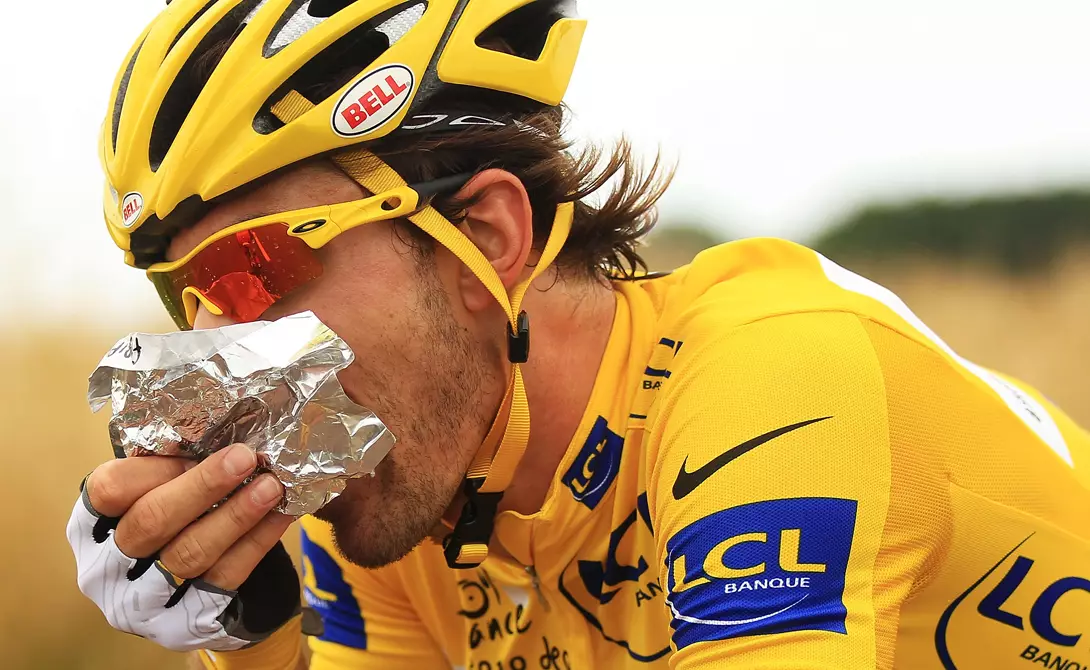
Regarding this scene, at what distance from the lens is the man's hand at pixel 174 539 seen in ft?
6.08

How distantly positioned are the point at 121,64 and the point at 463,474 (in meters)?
1.18

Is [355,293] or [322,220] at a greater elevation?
[322,220]

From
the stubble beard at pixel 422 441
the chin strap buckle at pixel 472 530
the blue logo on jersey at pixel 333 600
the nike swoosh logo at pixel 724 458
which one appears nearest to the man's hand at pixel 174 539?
the stubble beard at pixel 422 441

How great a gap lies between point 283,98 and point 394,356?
572 millimetres

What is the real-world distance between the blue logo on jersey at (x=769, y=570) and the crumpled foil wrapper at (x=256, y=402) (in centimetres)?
70

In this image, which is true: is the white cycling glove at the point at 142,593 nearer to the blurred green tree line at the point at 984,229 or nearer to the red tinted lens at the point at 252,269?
the red tinted lens at the point at 252,269

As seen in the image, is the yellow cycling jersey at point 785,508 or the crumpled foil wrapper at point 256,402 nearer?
the yellow cycling jersey at point 785,508

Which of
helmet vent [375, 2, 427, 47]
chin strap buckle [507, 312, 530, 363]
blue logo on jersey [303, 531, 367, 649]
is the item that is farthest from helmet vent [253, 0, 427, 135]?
blue logo on jersey [303, 531, 367, 649]

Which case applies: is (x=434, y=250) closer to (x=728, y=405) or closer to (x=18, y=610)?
(x=728, y=405)

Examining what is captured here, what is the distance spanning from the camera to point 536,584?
2318 millimetres

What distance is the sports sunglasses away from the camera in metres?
1.88

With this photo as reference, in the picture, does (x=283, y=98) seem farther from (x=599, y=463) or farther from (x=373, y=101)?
(x=599, y=463)

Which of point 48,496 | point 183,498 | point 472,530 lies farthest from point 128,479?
point 48,496

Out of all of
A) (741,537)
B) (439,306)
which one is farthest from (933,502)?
(439,306)
